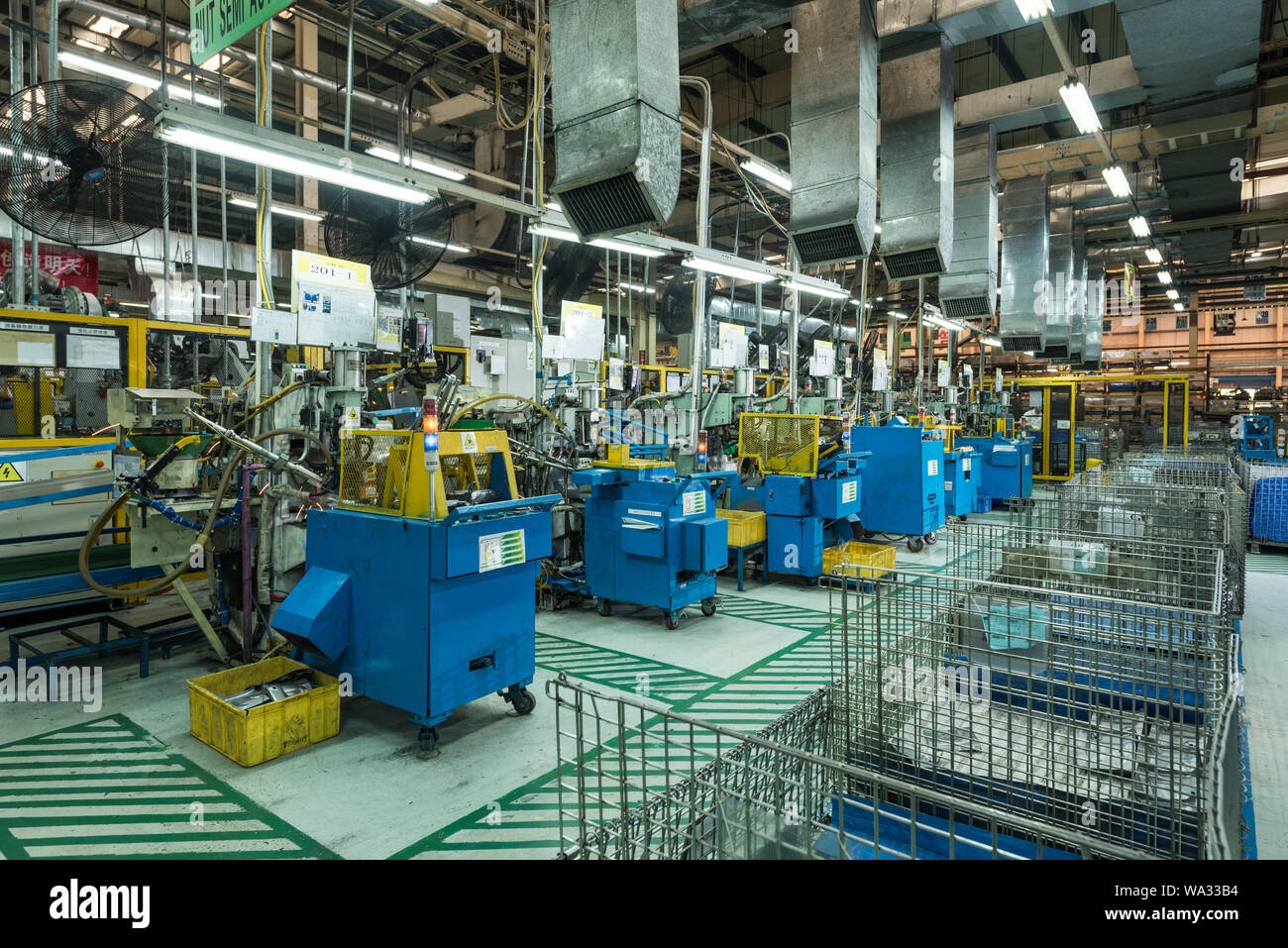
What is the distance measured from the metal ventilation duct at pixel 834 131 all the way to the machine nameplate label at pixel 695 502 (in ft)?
7.82

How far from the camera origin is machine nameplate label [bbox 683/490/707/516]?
5.80 meters

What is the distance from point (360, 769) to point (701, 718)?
1.83 metres

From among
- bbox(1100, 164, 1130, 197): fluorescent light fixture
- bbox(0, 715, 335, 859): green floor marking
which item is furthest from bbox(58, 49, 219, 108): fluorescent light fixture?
bbox(1100, 164, 1130, 197): fluorescent light fixture

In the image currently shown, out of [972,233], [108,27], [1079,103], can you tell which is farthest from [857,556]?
[108,27]

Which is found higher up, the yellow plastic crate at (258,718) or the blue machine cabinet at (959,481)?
the blue machine cabinet at (959,481)

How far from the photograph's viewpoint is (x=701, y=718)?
13.5 ft

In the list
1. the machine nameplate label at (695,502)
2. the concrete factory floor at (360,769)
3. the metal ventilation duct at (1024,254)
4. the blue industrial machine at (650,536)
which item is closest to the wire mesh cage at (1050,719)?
the concrete factory floor at (360,769)

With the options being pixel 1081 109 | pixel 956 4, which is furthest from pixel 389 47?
pixel 1081 109

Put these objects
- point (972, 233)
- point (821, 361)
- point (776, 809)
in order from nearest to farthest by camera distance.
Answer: point (776, 809) < point (821, 361) < point (972, 233)

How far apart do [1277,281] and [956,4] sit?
17149mm

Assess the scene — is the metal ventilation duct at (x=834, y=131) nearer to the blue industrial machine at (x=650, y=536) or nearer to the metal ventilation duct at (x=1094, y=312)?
the blue industrial machine at (x=650, y=536)

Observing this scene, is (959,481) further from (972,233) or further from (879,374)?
(972,233)

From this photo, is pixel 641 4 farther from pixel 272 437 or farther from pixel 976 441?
pixel 976 441

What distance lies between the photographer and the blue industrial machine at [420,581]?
346 centimetres
